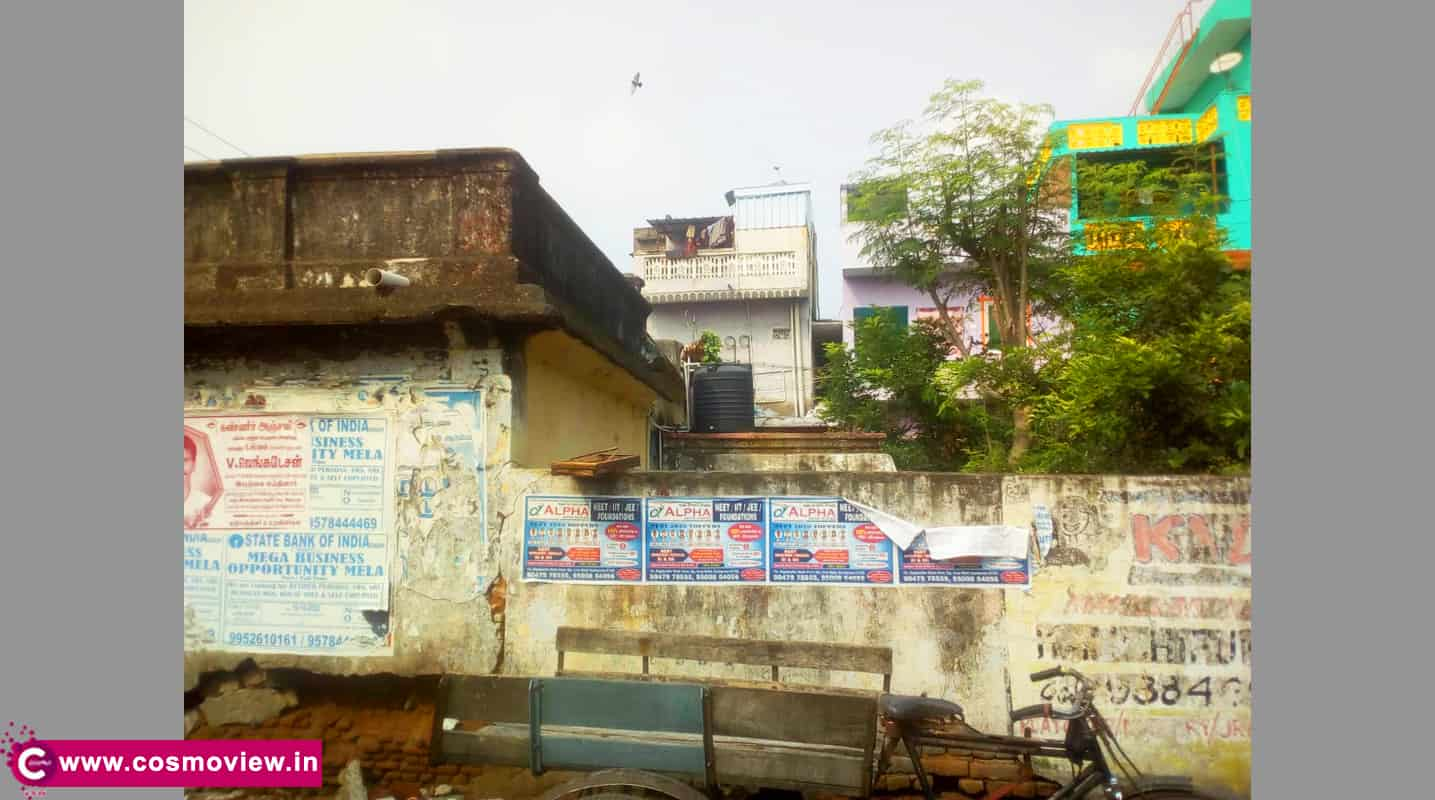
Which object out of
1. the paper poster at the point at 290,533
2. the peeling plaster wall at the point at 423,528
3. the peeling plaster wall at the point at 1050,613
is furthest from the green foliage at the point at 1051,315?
the paper poster at the point at 290,533

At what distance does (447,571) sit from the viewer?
4.70 metres

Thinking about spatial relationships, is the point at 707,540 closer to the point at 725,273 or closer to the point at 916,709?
the point at 916,709

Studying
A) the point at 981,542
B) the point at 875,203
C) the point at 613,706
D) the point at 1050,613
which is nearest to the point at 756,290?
the point at 875,203

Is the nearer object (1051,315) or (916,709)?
(916,709)

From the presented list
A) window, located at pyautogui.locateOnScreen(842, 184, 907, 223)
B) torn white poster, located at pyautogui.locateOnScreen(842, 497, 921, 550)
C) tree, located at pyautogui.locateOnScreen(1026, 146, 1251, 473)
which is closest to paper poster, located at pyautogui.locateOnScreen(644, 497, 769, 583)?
torn white poster, located at pyautogui.locateOnScreen(842, 497, 921, 550)

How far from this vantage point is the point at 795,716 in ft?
10.3

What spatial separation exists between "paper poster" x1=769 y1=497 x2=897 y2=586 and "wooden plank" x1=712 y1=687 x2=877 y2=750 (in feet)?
4.57

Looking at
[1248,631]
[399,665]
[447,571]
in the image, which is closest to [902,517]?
[1248,631]

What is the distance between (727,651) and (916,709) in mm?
1265

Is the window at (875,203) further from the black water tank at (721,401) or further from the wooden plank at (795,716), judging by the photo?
the wooden plank at (795,716)

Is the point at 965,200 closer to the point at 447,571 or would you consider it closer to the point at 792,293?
the point at 447,571

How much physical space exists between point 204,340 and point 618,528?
3.18 metres

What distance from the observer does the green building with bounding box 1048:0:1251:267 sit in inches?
246

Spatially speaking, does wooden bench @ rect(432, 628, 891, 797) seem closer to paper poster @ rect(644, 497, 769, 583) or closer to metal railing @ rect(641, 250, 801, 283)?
paper poster @ rect(644, 497, 769, 583)
